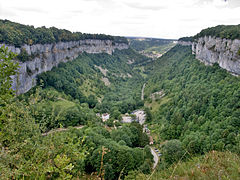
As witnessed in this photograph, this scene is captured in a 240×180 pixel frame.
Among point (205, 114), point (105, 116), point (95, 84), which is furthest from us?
point (95, 84)

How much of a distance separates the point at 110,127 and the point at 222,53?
38814 millimetres

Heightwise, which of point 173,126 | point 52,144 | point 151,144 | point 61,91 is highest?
point 52,144

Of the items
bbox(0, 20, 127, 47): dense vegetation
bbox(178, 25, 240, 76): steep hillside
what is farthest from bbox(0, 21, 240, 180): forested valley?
bbox(178, 25, 240, 76): steep hillside

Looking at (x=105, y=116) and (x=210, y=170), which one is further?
(x=105, y=116)

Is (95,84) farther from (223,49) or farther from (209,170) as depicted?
(209,170)

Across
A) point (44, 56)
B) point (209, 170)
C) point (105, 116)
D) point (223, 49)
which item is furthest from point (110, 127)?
point (209, 170)

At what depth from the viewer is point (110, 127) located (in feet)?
171

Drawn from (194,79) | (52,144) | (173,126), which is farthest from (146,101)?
(52,144)

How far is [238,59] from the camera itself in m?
46.2

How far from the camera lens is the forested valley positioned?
282 inches

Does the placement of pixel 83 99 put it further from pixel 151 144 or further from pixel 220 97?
pixel 220 97

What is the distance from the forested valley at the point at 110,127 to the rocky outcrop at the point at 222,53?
2464mm

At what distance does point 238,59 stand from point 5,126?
51586 mm

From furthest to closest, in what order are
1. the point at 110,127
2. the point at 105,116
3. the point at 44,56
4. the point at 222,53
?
the point at 44,56, the point at 105,116, the point at 222,53, the point at 110,127
